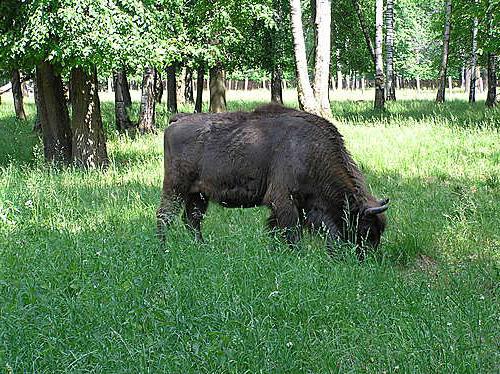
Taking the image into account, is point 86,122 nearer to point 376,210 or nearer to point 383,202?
point 383,202

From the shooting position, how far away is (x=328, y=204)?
20.9 feet

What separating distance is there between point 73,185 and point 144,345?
682cm

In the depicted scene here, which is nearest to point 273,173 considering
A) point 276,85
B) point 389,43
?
point 276,85

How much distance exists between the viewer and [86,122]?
1267 cm

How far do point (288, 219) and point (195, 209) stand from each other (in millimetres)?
1475

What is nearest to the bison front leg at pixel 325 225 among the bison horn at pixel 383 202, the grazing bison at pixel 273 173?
the grazing bison at pixel 273 173

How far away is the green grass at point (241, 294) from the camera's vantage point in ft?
12.5

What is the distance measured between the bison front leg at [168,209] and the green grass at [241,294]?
0.21 meters

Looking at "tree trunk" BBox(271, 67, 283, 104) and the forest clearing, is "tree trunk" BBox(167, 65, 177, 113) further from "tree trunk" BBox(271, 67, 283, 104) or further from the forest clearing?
the forest clearing

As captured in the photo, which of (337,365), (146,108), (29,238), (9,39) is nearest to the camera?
(337,365)

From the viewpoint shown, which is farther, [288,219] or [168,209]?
[168,209]

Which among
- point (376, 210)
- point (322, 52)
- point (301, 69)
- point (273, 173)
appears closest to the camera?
point (376, 210)

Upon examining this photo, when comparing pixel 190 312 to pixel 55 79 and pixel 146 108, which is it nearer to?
pixel 55 79

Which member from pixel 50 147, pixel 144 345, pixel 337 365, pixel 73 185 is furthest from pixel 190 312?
pixel 50 147
